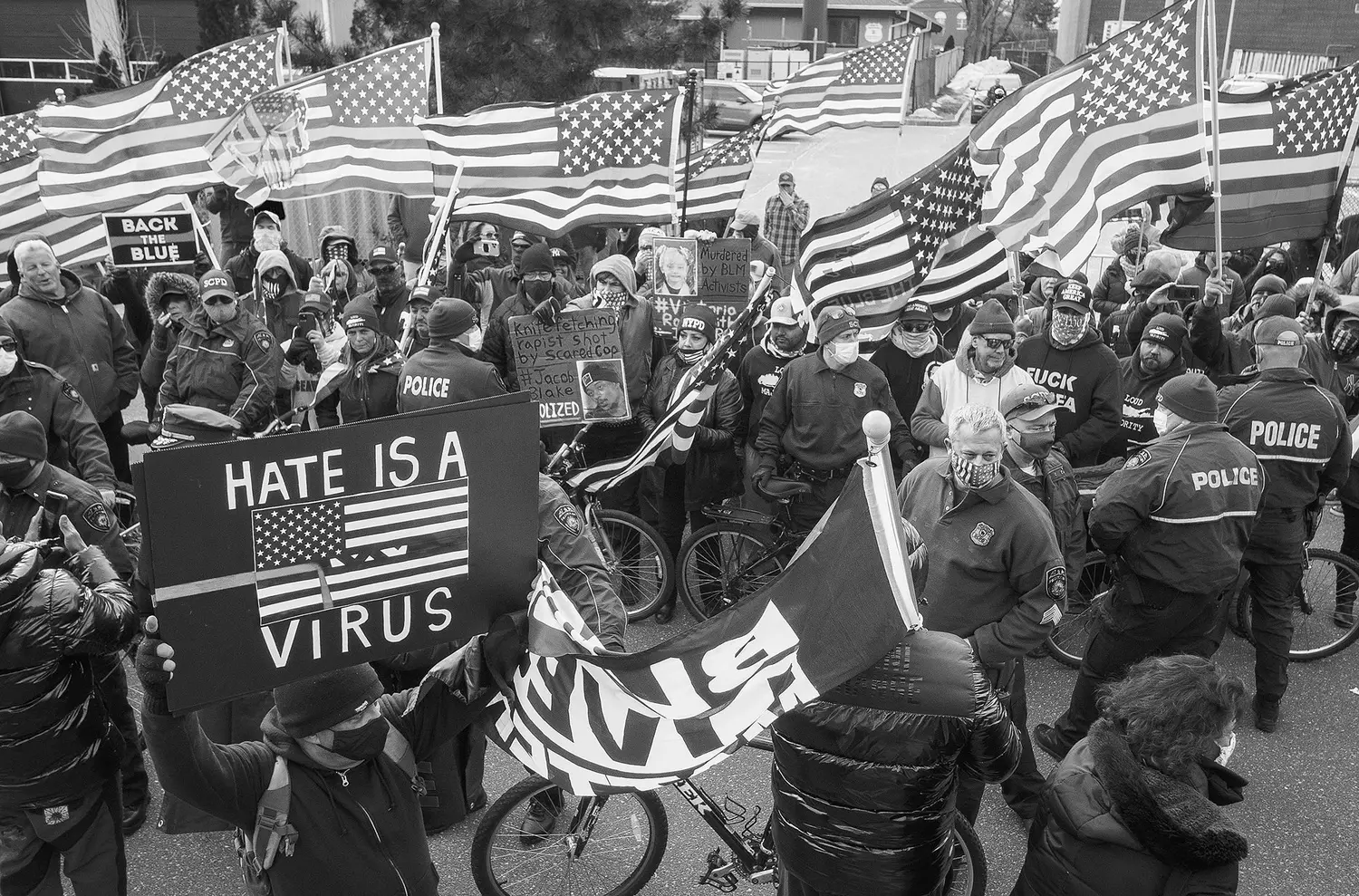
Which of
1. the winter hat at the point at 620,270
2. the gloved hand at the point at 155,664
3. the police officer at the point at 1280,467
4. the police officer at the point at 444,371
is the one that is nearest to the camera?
the gloved hand at the point at 155,664

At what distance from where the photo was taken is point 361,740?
2.90 m

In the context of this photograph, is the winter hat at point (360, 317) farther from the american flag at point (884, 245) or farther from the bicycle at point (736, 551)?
the american flag at point (884, 245)

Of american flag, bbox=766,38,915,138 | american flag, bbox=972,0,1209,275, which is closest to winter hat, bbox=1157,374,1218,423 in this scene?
american flag, bbox=972,0,1209,275

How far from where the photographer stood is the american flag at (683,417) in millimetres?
6340

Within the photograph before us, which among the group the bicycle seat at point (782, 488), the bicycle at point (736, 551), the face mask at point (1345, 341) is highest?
the face mask at point (1345, 341)

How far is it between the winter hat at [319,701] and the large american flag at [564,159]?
5.75m

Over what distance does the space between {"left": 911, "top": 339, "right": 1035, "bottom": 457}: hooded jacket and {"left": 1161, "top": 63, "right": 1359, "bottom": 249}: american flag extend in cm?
175

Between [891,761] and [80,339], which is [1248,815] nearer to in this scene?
[891,761]

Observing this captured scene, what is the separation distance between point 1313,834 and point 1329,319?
406 cm

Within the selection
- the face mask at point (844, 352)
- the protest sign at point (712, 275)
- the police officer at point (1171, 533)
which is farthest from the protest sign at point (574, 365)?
the police officer at point (1171, 533)

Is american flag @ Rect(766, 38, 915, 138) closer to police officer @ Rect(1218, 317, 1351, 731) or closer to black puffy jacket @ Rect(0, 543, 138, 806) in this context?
police officer @ Rect(1218, 317, 1351, 731)

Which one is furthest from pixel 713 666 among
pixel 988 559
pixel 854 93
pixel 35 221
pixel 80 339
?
pixel 854 93

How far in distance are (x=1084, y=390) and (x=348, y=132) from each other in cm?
624

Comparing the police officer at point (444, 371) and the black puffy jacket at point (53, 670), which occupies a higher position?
the police officer at point (444, 371)
